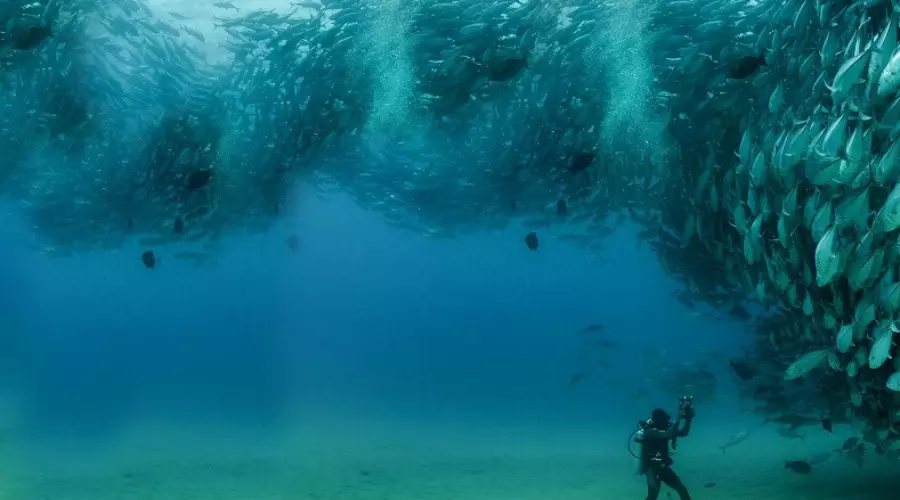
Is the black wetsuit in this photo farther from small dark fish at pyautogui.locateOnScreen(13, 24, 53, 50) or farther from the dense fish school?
small dark fish at pyautogui.locateOnScreen(13, 24, 53, 50)

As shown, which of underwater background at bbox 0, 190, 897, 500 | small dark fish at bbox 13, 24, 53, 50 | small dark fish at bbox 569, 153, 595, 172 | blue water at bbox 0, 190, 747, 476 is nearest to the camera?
small dark fish at bbox 13, 24, 53, 50

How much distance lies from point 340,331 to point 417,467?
12.2m

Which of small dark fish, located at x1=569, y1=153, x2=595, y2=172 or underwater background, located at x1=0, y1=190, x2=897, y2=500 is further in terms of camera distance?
underwater background, located at x1=0, y1=190, x2=897, y2=500

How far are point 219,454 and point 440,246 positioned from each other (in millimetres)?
10327

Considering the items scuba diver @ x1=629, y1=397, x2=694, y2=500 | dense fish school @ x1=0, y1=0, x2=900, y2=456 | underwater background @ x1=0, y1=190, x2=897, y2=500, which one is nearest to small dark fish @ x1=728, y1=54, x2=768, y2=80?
dense fish school @ x1=0, y1=0, x2=900, y2=456

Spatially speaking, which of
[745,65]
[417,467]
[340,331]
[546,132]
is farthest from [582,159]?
[340,331]

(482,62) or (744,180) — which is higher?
(482,62)

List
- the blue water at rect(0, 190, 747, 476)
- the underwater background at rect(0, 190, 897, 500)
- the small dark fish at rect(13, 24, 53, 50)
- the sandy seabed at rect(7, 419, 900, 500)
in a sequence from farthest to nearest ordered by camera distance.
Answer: the blue water at rect(0, 190, 747, 476) < the underwater background at rect(0, 190, 897, 500) < the sandy seabed at rect(7, 419, 900, 500) < the small dark fish at rect(13, 24, 53, 50)

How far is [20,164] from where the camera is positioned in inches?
700

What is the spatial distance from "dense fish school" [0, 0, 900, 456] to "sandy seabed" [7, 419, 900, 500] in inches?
51.0

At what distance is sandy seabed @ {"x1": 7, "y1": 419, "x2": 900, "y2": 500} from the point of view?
988 cm

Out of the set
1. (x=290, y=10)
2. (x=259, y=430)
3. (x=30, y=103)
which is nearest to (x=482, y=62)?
(x=290, y=10)

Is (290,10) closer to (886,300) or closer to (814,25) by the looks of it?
(814,25)

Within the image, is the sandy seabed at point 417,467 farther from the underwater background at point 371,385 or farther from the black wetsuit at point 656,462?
the black wetsuit at point 656,462
